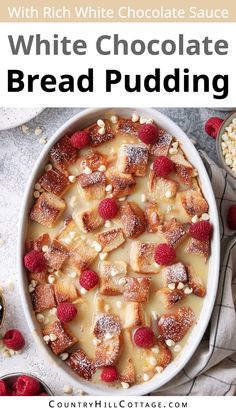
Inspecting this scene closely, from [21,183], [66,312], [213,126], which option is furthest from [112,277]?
[213,126]

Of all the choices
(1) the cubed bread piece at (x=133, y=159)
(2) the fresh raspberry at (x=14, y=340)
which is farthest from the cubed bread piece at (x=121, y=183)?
(2) the fresh raspberry at (x=14, y=340)

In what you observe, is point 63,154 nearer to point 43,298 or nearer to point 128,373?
point 43,298

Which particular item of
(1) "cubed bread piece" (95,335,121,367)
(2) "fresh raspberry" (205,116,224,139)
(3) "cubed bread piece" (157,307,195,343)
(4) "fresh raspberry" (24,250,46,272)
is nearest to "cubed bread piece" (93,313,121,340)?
(1) "cubed bread piece" (95,335,121,367)

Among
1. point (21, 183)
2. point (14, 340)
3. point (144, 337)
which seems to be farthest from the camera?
point (21, 183)

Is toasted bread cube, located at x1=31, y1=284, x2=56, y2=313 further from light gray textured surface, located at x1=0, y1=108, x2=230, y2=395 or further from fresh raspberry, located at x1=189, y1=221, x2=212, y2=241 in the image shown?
fresh raspberry, located at x1=189, y1=221, x2=212, y2=241

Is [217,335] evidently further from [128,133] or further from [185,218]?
[128,133]

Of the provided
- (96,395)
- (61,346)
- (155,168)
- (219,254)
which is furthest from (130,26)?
(96,395)

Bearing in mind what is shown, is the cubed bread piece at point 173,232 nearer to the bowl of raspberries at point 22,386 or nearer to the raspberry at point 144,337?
the raspberry at point 144,337
